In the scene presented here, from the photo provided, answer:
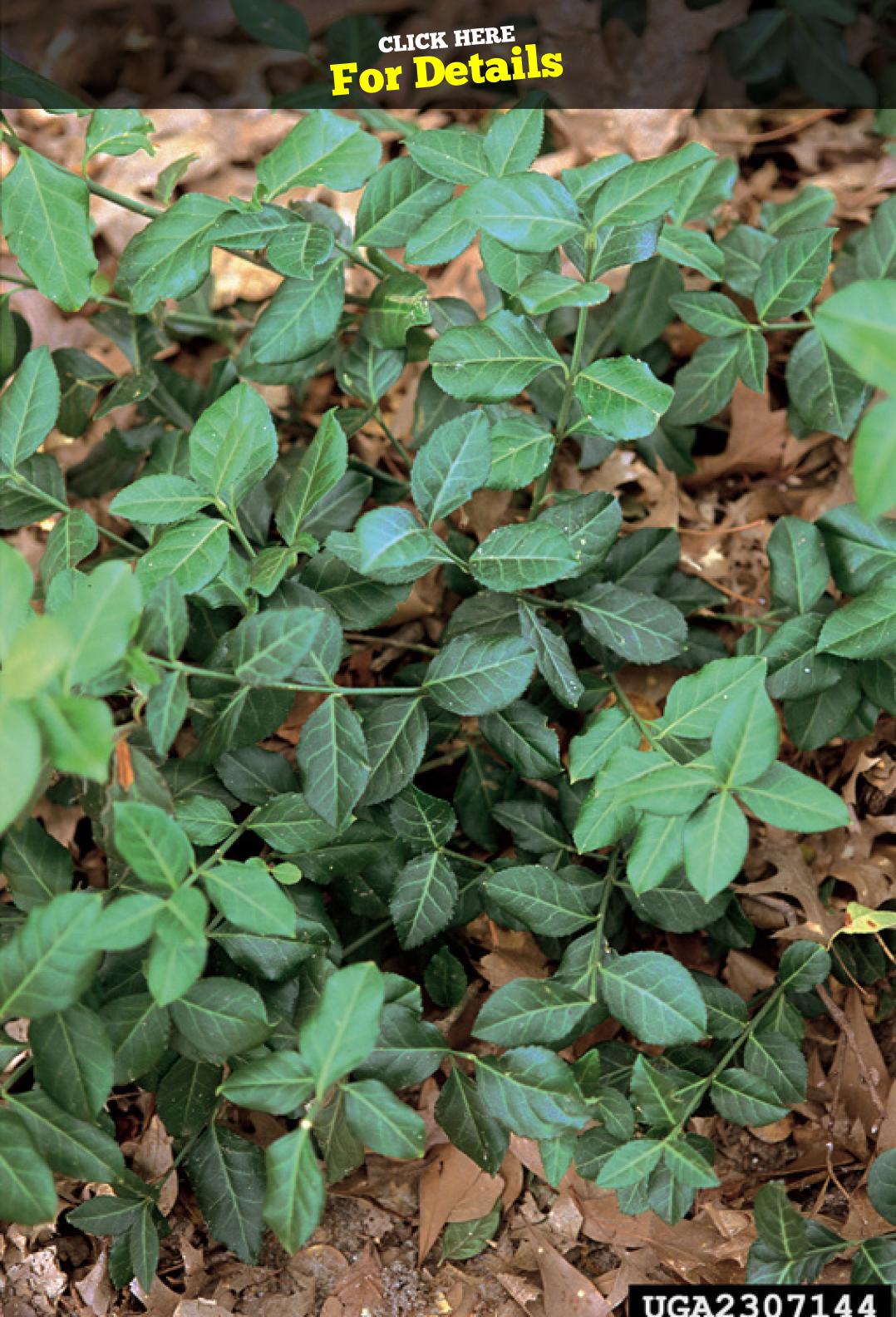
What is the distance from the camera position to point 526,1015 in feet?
5.31

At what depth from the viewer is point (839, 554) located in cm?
187

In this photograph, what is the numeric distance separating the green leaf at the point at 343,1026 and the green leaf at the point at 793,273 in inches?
52.6

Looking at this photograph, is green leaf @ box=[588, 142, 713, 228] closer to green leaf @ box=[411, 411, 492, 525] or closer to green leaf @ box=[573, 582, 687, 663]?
green leaf @ box=[411, 411, 492, 525]

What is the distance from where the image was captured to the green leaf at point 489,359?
1.67 meters

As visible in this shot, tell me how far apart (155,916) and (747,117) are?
244cm

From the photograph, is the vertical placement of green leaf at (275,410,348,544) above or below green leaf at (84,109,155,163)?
below

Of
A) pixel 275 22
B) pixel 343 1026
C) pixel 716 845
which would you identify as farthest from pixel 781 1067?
pixel 275 22

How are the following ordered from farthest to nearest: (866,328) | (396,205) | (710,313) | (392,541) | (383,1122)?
(710,313), (396,205), (392,541), (383,1122), (866,328)

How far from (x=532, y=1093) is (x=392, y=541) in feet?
2.55

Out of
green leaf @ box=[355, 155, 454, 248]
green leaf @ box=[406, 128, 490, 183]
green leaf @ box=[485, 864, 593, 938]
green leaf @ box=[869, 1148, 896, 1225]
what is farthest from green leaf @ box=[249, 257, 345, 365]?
green leaf @ box=[869, 1148, 896, 1225]

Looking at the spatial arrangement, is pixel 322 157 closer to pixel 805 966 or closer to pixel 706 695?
pixel 706 695

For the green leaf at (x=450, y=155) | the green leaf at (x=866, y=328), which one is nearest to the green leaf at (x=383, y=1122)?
the green leaf at (x=866, y=328)

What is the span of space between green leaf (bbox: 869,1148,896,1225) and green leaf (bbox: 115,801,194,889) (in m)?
1.10

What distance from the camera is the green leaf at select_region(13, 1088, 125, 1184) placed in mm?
1457
